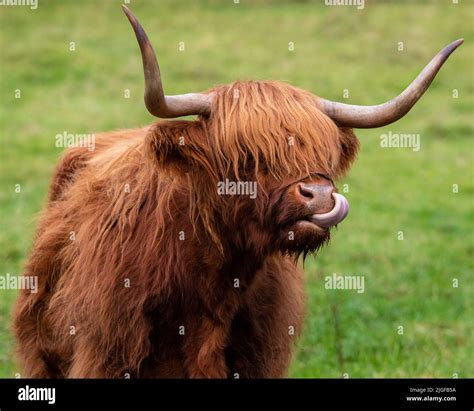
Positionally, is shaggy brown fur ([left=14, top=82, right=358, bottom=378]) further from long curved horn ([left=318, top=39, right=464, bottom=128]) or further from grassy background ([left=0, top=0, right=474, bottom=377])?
grassy background ([left=0, top=0, right=474, bottom=377])

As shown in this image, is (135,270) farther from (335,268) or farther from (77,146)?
(335,268)

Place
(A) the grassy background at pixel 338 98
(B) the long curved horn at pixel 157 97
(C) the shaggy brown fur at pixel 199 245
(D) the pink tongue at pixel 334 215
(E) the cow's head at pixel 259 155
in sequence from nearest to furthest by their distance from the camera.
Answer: (B) the long curved horn at pixel 157 97
(D) the pink tongue at pixel 334 215
(E) the cow's head at pixel 259 155
(C) the shaggy brown fur at pixel 199 245
(A) the grassy background at pixel 338 98

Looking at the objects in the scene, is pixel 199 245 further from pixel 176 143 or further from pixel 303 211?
pixel 303 211

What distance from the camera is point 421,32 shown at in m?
17.4

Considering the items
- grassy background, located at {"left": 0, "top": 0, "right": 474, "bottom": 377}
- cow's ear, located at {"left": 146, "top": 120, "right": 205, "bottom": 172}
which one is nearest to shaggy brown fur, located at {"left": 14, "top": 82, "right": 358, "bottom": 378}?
cow's ear, located at {"left": 146, "top": 120, "right": 205, "bottom": 172}

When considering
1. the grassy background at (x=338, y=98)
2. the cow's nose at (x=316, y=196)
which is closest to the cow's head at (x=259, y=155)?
the cow's nose at (x=316, y=196)

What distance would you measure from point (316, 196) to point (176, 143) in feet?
2.22

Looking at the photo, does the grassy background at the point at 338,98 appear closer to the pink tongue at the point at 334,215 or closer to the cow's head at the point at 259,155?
the cow's head at the point at 259,155

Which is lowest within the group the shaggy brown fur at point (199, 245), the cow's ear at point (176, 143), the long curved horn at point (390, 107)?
the shaggy brown fur at point (199, 245)

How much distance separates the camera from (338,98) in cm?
1425

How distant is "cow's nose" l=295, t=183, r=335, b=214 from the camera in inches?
169

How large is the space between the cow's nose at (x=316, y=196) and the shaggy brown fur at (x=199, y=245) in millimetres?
64

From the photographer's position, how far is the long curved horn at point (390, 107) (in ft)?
15.0
